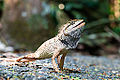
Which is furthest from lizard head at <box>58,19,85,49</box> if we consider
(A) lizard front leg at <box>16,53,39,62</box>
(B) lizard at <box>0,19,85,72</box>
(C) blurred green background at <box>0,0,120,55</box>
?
(C) blurred green background at <box>0,0,120,55</box>

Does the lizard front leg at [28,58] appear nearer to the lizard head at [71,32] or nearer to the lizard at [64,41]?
the lizard at [64,41]

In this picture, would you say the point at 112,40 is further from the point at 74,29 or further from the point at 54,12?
the point at 74,29

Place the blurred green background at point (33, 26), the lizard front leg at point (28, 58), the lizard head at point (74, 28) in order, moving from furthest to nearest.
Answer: the blurred green background at point (33, 26) → the lizard front leg at point (28, 58) → the lizard head at point (74, 28)

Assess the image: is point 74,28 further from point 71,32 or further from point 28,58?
point 28,58

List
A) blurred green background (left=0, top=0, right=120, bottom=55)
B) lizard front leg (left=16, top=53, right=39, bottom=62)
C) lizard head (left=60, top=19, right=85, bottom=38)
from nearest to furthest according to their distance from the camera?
lizard head (left=60, top=19, right=85, bottom=38)
lizard front leg (left=16, top=53, right=39, bottom=62)
blurred green background (left=0, top=0, right=120, bottom=55)

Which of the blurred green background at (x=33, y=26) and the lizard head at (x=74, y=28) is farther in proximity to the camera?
the blurred green background at (x=33, y=26)

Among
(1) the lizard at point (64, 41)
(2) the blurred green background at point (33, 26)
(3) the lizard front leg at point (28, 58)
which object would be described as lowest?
(3) the lizard front leg at point (28, 58)

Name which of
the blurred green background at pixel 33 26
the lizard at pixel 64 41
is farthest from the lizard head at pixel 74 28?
the blurred green background at pixel 33 26

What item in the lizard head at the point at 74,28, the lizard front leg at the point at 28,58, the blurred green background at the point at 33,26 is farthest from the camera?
the blurred green background at the point at 33,26

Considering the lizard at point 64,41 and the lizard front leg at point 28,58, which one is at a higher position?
the lizard at point 64,41

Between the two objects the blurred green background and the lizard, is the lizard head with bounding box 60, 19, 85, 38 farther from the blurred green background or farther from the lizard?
the blurred green background
